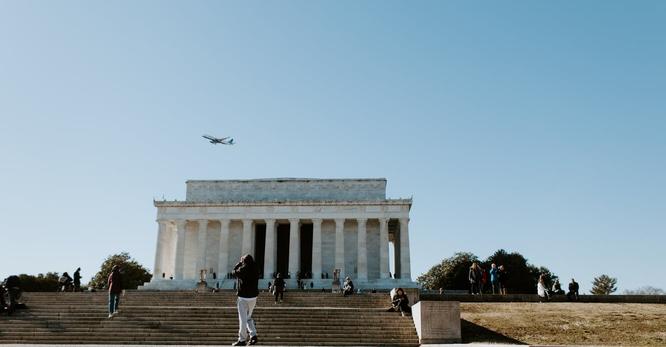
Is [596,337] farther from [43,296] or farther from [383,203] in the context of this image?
[383,203]

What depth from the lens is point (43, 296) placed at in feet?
104

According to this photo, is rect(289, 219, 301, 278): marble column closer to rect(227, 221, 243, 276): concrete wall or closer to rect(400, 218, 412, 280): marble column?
rect(227, 221, 243, 276): concrete wall

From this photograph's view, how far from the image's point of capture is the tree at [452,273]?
248ft

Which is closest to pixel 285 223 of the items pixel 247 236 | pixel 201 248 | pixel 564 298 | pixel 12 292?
pixel 247 236

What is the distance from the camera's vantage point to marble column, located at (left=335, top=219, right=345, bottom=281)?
53281mm

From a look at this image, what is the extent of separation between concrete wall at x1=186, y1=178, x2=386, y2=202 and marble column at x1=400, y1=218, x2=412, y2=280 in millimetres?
3946

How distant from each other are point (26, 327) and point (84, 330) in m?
2.74

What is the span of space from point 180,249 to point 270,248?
29.0 feet

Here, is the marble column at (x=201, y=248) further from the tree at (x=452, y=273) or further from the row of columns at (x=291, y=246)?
the tree at (x=452, y=273)

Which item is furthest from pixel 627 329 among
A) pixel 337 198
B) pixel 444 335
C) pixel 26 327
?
pixel 337 198

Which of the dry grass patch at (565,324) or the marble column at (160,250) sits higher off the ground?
the marble column at (160,250)

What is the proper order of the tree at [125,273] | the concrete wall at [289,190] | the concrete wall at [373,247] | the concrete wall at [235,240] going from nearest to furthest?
the concrete wall at [373,247] < the concrete wall at [235,240] < the concrete wall at [289,190] < the tree at [125,273]

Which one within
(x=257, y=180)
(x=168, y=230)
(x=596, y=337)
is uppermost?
(x=257, y=180)

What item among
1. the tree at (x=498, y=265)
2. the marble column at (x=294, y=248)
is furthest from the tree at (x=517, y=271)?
the marble column at (x=294, y=248)
